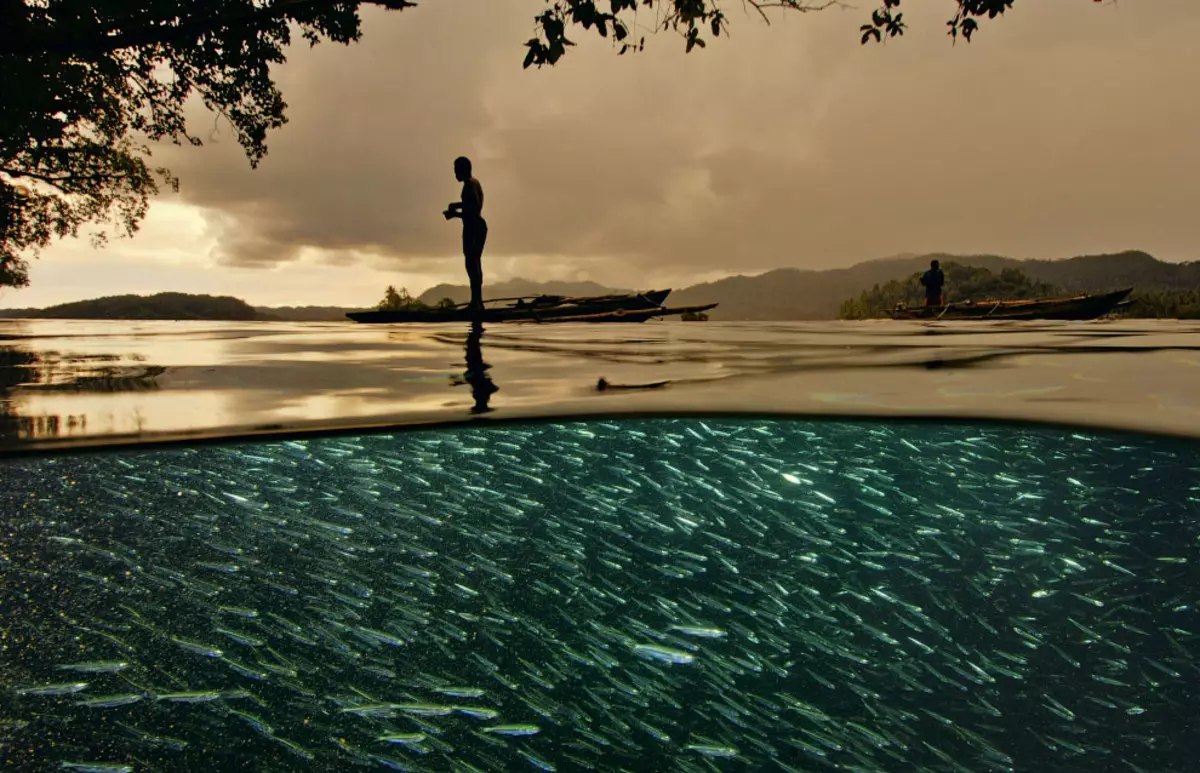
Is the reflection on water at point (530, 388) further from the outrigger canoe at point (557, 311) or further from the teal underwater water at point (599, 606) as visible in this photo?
the outrigger canoe at point (557, 311)

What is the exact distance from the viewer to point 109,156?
2389 centimetres

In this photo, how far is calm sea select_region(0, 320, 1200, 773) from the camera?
4832 mm

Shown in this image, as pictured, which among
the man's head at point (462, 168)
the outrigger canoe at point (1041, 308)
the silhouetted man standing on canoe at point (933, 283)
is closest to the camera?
the man's head at point (462, 168)

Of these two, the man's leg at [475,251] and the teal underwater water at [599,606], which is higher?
the man's leg at [475,251]

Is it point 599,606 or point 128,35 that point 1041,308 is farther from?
point 128,35

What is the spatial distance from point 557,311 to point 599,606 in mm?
11727

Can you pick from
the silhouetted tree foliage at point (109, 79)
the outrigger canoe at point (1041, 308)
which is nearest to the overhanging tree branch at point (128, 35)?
the silhouetted tree foliage at point (109, 79)

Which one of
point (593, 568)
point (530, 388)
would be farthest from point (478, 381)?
point (593, 568)

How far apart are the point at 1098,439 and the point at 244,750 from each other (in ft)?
18.6

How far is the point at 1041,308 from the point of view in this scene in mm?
23859

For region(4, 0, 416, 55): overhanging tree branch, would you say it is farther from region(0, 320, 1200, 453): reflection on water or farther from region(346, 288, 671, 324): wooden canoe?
region(346, 288, 671, 324): wooden canoe

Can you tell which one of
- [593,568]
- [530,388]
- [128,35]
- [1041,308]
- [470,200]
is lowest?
[593,568]

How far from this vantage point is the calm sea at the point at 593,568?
4.83m

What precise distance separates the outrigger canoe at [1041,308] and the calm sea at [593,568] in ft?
58.8
